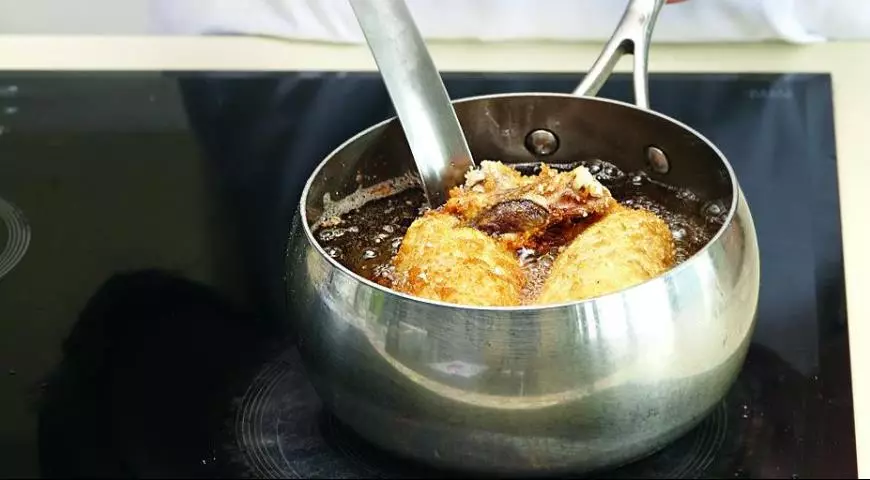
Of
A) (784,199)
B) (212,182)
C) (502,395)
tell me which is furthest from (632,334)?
(212,182)

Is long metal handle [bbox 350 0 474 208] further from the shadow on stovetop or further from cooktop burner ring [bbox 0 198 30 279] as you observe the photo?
cooktop burner ring [bbox 0 198 30 279]

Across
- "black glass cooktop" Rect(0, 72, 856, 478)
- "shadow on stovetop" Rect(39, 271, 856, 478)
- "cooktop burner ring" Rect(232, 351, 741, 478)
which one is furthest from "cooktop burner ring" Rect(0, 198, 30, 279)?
"cooktop burner ring" Rect(232, 351, 741, 478)

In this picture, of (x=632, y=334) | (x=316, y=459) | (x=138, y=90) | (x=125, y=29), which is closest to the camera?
(x=632, y=334)

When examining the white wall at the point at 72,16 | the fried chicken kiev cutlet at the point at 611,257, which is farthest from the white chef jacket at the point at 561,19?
the fried chicken kiev cutlet at the point at 611,257

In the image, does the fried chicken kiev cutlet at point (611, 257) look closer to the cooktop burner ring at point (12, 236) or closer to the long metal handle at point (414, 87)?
the long metal handle at point (414, 87)

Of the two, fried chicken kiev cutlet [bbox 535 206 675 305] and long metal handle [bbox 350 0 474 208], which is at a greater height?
long metal handle [bbox 350 0 474 208]

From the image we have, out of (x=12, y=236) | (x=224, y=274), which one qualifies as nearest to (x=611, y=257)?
(x=224, y=274)

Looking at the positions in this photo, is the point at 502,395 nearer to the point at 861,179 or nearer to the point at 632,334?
the point at 632,334

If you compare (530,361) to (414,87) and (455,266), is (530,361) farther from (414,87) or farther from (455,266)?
(414,87)
